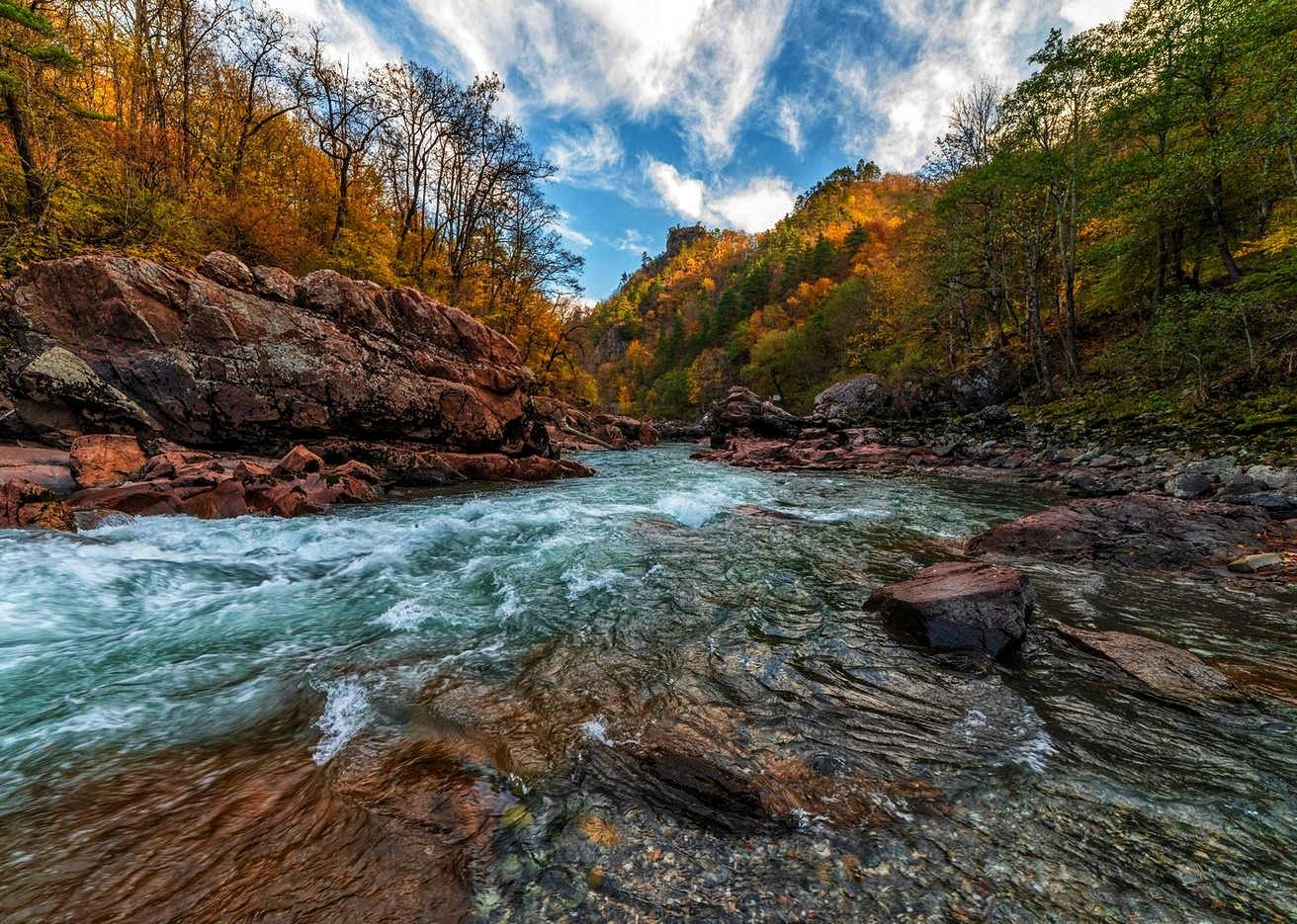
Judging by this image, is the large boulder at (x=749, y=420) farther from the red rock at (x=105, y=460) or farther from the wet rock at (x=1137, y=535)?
the red rock at (x=105, y=460)

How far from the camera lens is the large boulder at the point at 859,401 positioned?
29734 millimetres

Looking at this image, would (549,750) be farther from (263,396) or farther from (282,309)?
(282,309)

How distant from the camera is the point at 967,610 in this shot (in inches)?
157

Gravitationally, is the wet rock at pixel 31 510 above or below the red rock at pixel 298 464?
below

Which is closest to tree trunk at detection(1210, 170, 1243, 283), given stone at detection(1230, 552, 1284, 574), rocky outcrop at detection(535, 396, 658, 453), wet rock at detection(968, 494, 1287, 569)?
wet rock at detection(968, 494, 1287, 569)

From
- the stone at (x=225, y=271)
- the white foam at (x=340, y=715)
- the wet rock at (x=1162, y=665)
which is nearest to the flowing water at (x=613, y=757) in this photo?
the white foam at (x=340, y=715)

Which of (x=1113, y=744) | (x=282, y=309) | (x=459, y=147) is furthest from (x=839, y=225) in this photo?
(x=1113, y=744)

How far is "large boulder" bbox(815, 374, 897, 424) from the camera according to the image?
29.7 m

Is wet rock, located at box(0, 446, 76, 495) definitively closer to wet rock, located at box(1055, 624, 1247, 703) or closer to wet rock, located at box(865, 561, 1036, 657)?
wet rock, located at box(865, 561, 1036, 657)

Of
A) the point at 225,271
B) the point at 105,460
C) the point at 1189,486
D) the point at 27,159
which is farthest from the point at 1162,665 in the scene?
the point at 27,159

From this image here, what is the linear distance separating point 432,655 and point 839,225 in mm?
78962

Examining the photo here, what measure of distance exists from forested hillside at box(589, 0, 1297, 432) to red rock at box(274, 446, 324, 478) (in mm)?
20480

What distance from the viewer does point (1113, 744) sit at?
2.75m

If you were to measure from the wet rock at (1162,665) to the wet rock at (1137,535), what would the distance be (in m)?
2.61
